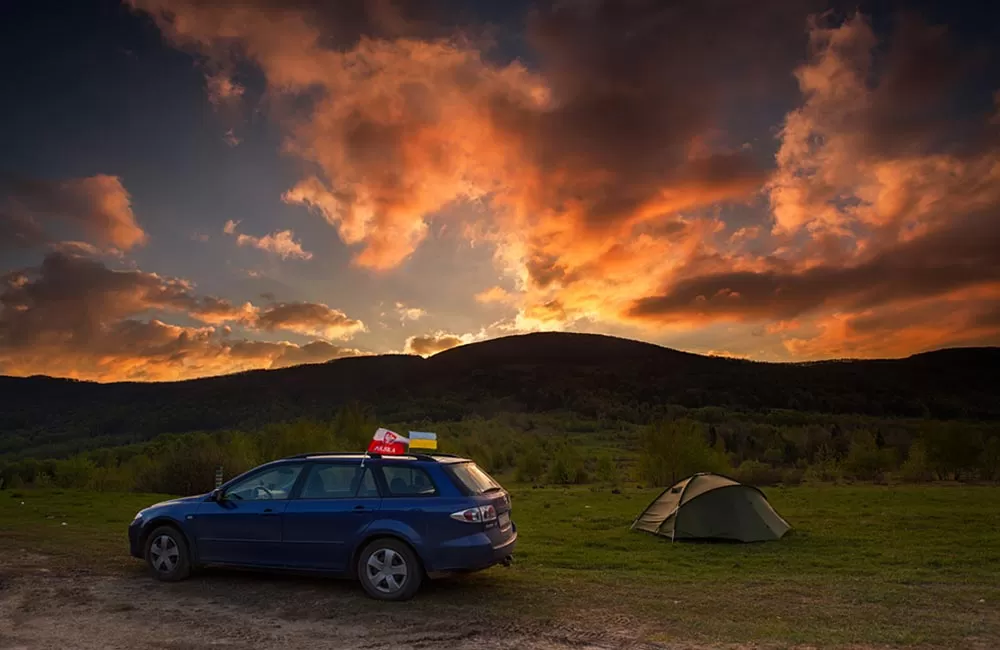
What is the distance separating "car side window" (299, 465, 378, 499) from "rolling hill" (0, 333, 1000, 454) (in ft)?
279

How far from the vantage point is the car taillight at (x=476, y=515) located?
33.0 feet

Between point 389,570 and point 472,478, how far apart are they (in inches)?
66.8

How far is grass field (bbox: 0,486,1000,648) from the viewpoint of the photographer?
9734mm

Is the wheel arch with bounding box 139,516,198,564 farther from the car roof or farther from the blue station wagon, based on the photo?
the car roof

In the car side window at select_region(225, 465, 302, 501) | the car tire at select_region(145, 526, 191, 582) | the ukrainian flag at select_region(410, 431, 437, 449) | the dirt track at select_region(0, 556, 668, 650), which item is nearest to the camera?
the dirt track at select_region(0, 556, 668, 650)

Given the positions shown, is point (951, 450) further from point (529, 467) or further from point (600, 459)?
point (529, 467)

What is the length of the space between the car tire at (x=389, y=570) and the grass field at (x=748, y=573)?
330 mm

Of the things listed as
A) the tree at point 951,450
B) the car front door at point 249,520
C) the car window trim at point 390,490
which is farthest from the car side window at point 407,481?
the tree at point 951,450

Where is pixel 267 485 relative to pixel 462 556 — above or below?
above

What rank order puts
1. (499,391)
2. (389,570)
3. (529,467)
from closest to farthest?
(389,570) < (529,467) < (499,391)

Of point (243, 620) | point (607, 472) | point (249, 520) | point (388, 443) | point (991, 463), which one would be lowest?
point (243, 620)

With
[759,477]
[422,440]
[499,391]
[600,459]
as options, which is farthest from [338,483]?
[499,391]

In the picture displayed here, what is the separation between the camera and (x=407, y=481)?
10.5 m

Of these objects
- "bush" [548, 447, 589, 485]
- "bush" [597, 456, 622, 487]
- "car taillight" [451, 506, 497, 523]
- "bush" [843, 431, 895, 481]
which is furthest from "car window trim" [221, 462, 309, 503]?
"bush" [843, 431, 895, 481]
